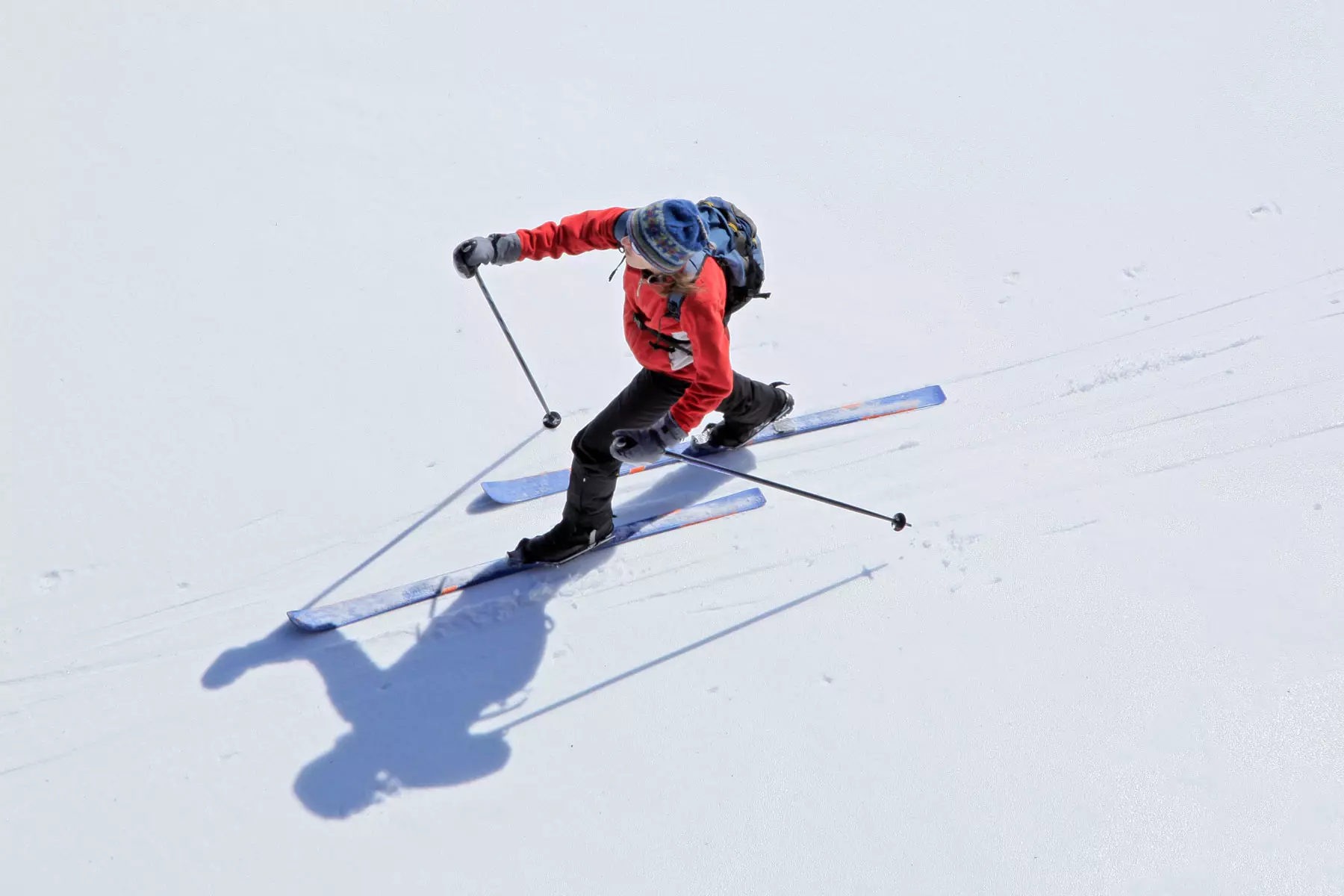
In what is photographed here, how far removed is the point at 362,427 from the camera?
4.84 metres

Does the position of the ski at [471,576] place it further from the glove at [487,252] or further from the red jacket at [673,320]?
the glove at [487,252]

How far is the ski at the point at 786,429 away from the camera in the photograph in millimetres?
4684

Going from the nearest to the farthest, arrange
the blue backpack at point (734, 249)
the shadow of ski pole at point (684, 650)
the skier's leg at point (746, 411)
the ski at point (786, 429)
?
the blue backpack at point (734, 249) < the shadow of ski pole at point (684, 650) < the skier's leg at point (746, 411) < the ski at point (786, 429)

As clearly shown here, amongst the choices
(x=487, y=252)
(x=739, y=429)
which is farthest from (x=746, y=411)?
(x=487, y=252)

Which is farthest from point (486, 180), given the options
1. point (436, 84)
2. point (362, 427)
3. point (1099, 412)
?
point (1099, 412)

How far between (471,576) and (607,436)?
0.84 m

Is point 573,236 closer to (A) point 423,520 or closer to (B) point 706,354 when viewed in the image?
(B) point 706,354

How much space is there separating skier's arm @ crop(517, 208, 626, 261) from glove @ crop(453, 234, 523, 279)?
0.10ft

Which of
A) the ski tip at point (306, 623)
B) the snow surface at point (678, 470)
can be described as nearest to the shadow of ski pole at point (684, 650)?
the snow surface at point (678, 470)

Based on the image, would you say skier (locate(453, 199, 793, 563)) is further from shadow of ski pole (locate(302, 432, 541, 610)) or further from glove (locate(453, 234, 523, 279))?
shadow of ski pole (locate(302, 432, 541, 610))

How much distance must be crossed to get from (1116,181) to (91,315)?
5648 mm

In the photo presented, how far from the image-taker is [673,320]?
3.74 metres

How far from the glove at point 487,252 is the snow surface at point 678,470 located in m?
1.04

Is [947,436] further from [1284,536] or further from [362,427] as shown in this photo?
[362,427]
